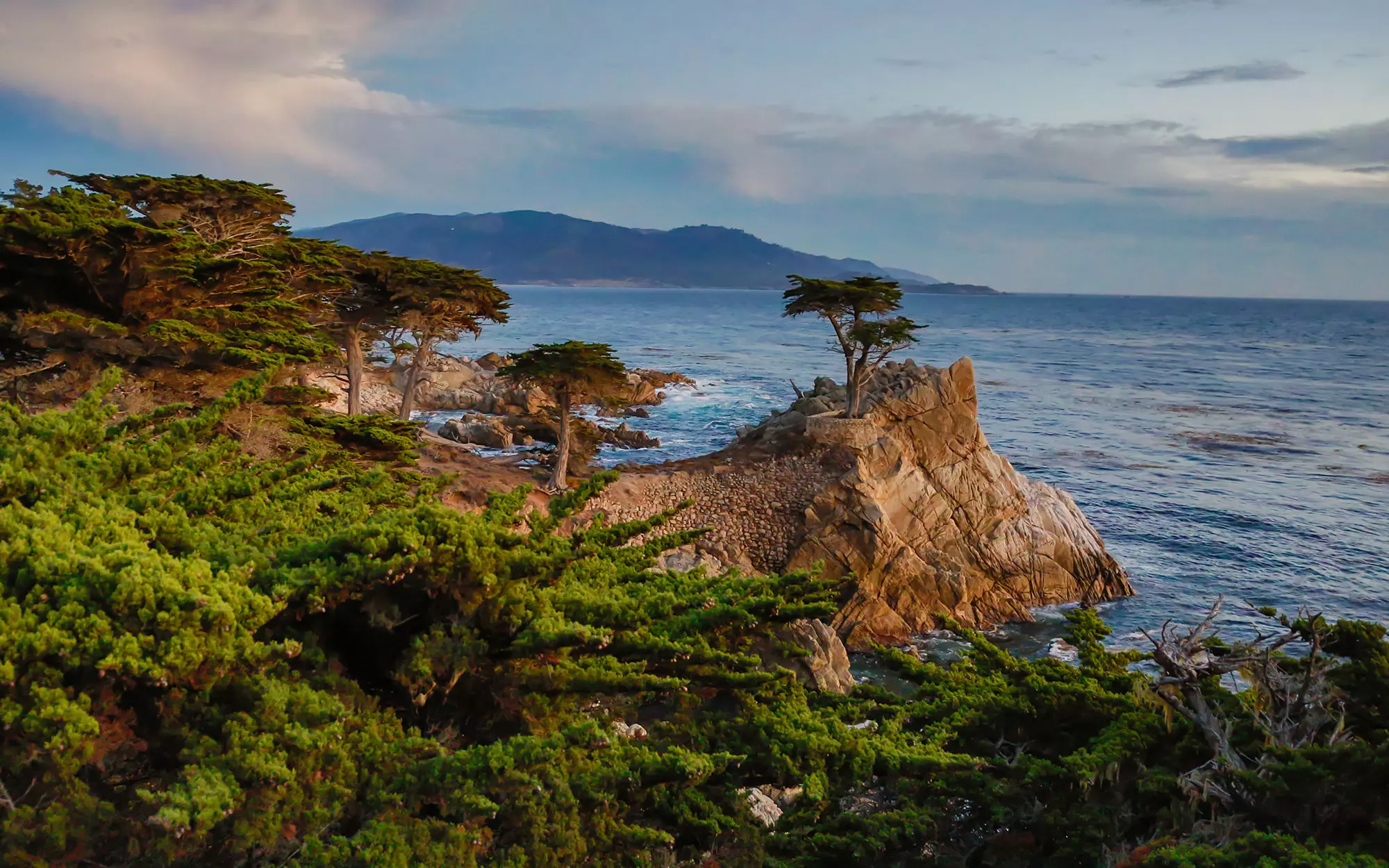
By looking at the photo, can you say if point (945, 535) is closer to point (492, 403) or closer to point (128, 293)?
point (128, 293)

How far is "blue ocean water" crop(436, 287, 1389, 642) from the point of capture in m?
21.3

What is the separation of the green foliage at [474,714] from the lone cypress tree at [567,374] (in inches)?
547

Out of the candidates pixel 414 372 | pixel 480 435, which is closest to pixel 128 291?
pixel 414 372

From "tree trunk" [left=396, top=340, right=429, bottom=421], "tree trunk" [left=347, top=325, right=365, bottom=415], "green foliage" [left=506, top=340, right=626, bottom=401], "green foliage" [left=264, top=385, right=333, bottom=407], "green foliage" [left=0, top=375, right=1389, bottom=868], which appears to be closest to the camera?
"green foliage" [left=0, top=375, right=1389, bottom=868]

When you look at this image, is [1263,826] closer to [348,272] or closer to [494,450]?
[348,272]

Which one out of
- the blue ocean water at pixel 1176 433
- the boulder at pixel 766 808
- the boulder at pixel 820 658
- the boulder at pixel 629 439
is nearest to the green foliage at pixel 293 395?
the boulder at pixel 820 658

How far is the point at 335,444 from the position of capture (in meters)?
13.1

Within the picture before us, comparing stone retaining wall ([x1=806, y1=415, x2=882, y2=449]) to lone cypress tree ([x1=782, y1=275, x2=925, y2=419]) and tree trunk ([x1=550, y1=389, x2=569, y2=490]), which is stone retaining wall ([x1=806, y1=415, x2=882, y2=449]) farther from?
tree trunk ([x1=550, y1=389, x2=569, y2=490])

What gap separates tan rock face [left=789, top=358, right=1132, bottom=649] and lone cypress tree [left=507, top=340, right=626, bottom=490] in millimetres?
6362

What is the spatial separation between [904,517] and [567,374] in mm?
9174

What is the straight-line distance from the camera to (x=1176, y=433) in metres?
38.0

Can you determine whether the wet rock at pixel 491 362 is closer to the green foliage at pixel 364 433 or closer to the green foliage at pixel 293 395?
the green foliage at pixel 364 433

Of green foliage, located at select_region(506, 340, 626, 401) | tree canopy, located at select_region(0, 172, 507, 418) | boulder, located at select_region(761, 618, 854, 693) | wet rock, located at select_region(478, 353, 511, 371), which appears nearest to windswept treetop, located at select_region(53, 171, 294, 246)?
tree canopy, located at select_region(0, 172, 507, 418)

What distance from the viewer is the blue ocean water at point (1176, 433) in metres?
21.3
